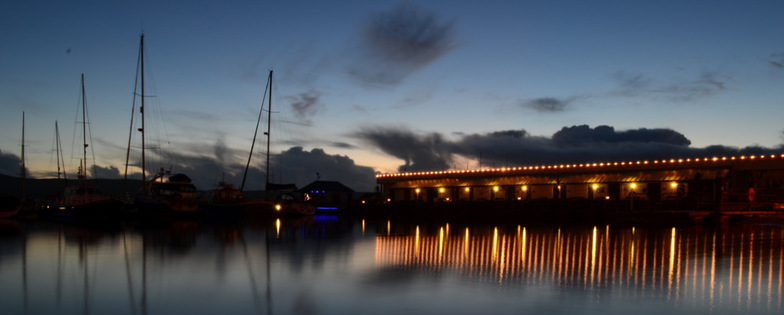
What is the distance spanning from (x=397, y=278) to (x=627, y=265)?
5979mm

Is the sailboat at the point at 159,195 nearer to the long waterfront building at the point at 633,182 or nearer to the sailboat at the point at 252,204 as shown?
the sailboat at the point at 252,204

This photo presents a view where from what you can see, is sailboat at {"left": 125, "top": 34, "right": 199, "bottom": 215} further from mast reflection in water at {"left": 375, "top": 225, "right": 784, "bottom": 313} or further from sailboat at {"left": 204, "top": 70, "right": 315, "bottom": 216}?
mast reflection in water at {"left": 375, "top": 225, "right": 784, "bottom": 313}

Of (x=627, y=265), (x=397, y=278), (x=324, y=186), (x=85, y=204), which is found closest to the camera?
(x=397, y=278)

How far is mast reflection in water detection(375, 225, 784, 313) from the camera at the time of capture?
1125 cm

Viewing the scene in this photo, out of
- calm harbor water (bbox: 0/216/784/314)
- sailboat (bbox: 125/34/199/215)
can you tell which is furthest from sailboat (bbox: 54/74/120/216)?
calm harbor water (bbox: 0/216/784/314)

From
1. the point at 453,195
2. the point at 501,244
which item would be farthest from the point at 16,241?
the point at 453,195

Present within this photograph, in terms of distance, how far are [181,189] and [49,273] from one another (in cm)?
3978

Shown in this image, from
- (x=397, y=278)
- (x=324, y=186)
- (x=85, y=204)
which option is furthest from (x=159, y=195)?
(x=397, y=278)

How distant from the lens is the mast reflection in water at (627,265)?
36.9 ft

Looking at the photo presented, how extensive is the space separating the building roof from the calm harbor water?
5440 cm

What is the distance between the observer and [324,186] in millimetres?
77375

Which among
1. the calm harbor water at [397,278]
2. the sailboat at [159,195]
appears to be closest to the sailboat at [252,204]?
the sailboat at [159,195]

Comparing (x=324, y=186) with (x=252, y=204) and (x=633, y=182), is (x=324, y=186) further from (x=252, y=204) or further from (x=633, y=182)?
(x=633, y=182)

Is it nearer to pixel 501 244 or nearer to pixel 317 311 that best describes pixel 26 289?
pixel 317 311
